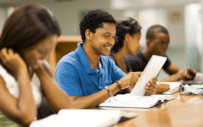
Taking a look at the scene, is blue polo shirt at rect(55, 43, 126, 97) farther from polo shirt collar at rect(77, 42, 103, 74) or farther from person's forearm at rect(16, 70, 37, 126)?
person's forearm at rect(16, 70, 37, 126)

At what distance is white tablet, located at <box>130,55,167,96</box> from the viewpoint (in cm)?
144

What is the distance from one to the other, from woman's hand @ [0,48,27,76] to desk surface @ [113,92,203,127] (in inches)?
16.4

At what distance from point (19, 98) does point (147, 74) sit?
2.57 ft

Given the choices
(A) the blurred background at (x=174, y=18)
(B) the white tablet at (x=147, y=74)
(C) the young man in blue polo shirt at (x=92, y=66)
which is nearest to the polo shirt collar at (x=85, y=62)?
(C) the young man in blue polo shirt at (x=92, y=66)

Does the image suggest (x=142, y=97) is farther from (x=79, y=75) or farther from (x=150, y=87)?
(x=79, y=75)

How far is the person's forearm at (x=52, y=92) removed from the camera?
112 centimetres

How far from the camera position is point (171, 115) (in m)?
1.08

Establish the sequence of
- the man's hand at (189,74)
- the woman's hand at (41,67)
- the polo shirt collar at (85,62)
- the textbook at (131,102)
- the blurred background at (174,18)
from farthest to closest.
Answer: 1. the blurred background at (174,18)
2. the man's hand at (189,74)
3. the polo shirt collar at (85,62)
4. the textbook at (131,102)
5. the woman's hand at (41,67)

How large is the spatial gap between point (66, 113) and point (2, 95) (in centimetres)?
23

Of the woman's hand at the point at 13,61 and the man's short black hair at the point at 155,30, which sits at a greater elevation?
the woman's hand at the point at 13,61

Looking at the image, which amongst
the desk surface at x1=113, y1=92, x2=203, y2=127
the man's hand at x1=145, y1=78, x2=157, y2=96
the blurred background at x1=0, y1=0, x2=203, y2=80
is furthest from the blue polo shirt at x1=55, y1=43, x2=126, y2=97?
the blurred background at x1=0, y1=0, x2=203, y2=80

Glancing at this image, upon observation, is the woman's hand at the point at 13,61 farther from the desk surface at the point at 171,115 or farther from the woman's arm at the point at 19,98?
the desk surface at the point at 171,115

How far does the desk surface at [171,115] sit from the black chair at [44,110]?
1.29ft

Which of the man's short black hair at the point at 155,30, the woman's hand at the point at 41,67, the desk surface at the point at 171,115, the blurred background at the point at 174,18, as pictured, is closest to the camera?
the desk surface at the point at 171,115
